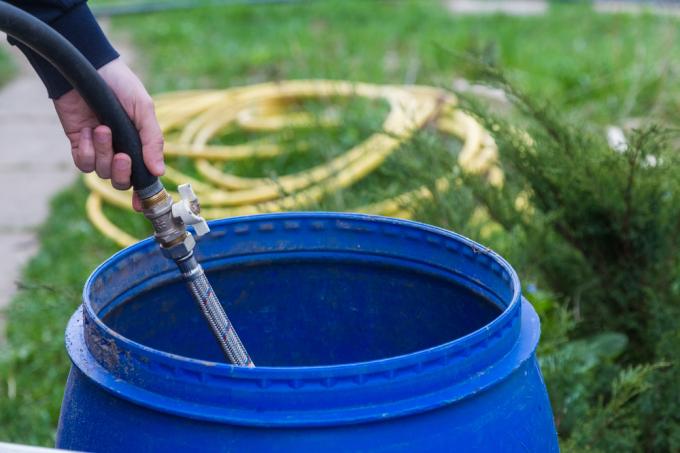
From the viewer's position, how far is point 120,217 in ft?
12.4

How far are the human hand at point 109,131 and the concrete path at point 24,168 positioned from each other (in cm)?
167

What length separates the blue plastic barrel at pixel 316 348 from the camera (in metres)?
1.10

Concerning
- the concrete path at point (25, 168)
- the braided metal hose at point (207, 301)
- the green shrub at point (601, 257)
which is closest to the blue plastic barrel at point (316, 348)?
the braided metal hose at point (207, 301)

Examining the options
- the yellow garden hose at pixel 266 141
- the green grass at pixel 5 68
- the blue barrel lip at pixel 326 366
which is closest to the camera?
the blue barrel lip at pixel 326 366

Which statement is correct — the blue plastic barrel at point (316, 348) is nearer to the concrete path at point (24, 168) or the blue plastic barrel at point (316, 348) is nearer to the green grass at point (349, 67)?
the green grass at point (349, 67)

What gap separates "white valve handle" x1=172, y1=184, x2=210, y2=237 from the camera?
1321 millimetres

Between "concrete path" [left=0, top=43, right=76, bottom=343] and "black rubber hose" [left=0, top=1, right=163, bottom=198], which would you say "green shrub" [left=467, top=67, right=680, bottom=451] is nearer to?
"black rubber hose" [left=0, top=1, right=163, bottom=198]

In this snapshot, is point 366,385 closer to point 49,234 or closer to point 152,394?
point 152,394

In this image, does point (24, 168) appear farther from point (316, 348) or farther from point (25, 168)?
point (316, 348)

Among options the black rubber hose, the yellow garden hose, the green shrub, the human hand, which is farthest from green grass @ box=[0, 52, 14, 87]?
the black rubber hose

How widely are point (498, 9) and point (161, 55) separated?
7.60ft

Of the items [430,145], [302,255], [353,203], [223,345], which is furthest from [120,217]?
[223,345]

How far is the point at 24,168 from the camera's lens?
4.39m

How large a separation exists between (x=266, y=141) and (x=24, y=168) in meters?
1.10
